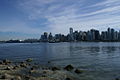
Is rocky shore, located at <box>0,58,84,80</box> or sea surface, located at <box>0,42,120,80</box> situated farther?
sea surface, located at <box>0,42,120,80</box>

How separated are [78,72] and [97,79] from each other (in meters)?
5.07

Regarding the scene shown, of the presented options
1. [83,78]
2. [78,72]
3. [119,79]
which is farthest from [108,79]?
[78,72]

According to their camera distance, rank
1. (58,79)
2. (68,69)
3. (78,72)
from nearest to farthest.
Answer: (58,79)
(78,72)
(68,69)

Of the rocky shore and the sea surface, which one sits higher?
the rocky shore

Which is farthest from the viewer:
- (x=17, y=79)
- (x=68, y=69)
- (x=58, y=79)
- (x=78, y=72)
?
(x=68, y=69)

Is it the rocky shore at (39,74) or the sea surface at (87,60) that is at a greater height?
the rocky shore at (39,74)

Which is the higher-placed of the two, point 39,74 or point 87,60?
point 39,74

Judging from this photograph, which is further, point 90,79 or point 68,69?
point 68,69

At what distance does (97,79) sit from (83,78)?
6.77 feet

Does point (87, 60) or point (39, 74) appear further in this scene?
point (87, 60)

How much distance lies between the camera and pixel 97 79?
22828mm

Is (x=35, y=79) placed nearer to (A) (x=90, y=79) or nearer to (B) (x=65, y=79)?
(B) (x=65, y=79)

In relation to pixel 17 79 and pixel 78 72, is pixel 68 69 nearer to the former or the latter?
pixel 78 72

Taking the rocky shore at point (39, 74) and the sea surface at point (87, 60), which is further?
the sea surface at point (87, 60)
